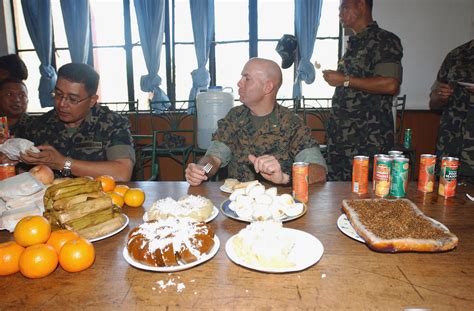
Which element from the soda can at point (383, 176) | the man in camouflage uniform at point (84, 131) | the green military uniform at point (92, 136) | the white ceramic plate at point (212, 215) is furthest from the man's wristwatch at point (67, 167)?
the soda can at point (383, 176)

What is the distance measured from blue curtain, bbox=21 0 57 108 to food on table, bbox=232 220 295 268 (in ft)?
17.2

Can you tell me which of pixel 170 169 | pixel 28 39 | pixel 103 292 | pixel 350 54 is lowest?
pixel 170 169

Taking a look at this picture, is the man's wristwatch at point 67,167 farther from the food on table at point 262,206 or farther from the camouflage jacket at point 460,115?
the camouflage jacket at point 460,115

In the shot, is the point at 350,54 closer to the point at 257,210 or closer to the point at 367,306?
the point at 257,210

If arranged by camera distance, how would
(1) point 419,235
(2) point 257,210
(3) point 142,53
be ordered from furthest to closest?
1. (3) point 142,53
2. (2) point 257,210
3. (1) point 419,235

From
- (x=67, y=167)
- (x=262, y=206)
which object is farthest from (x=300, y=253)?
(x=67, y=167)

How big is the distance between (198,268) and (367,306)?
1.47 ft

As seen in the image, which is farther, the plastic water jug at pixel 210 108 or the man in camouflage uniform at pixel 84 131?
the plastic water jug at pixel 210 108

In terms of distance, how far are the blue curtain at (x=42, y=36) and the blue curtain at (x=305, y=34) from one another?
371 centimetres

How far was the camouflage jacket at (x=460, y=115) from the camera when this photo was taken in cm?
259

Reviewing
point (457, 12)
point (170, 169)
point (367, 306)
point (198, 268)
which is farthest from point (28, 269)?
point (457, 12)

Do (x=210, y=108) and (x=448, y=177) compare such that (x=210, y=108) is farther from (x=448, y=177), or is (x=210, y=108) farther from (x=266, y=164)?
(x=448, y=177)

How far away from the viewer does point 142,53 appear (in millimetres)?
5191

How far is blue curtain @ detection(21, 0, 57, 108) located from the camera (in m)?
5.11
